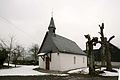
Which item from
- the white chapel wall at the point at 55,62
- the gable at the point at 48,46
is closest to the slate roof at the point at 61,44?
the gable at the point at 48,46

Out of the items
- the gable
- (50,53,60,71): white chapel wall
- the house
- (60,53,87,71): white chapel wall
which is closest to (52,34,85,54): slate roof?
the house

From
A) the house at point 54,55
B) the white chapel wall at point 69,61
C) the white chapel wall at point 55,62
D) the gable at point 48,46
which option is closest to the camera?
the white chapel wall at point 55,62

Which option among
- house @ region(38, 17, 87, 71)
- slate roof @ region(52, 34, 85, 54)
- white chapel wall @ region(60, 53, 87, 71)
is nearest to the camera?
house @ region(38, 17, 87, 71)

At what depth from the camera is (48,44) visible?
32812 mm

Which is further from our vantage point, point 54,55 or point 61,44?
point 61,44

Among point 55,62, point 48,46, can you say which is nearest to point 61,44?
point 48,46

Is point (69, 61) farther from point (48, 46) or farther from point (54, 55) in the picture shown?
point (48, 46)

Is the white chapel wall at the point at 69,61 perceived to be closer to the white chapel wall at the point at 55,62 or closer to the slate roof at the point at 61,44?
the white chapel wall at the point at 55,62

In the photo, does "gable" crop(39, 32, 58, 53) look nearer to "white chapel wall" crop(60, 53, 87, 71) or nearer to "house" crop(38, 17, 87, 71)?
"house" crop(38, 17, 87, 71)

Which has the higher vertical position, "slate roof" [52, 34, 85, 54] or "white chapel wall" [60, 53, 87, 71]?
"slate roof" [52, 34, 85, 54]

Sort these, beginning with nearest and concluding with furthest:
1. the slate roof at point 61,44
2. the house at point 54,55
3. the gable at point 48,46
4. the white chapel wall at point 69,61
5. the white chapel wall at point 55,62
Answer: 1. the white chapel wall at point 55,62
2. the house at point 54,55
3. the white chapel wall at point 69,61
4. the gable at point 48,46
5. the slate roof at point 61,44

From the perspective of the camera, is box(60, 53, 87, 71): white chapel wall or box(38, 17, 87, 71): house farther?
box(60, 53, 87, 71): white chapel wall

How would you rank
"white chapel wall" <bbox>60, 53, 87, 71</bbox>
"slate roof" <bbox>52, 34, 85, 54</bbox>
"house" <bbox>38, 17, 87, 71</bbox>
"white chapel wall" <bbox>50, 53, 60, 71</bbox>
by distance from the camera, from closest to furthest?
1. "white chapel wall" <bbox>50, 53, 60, 71</bbox>
2. "house" <bbox>38, 17, 87, 71</bbox>
3. "white chapel wall" <bbox>60, 53, 87, 71</bbox>
4. "slate roof" <bbox>52, 34, 85, 54</bbox>

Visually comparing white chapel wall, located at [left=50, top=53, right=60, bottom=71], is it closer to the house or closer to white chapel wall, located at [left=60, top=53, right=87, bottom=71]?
the house
